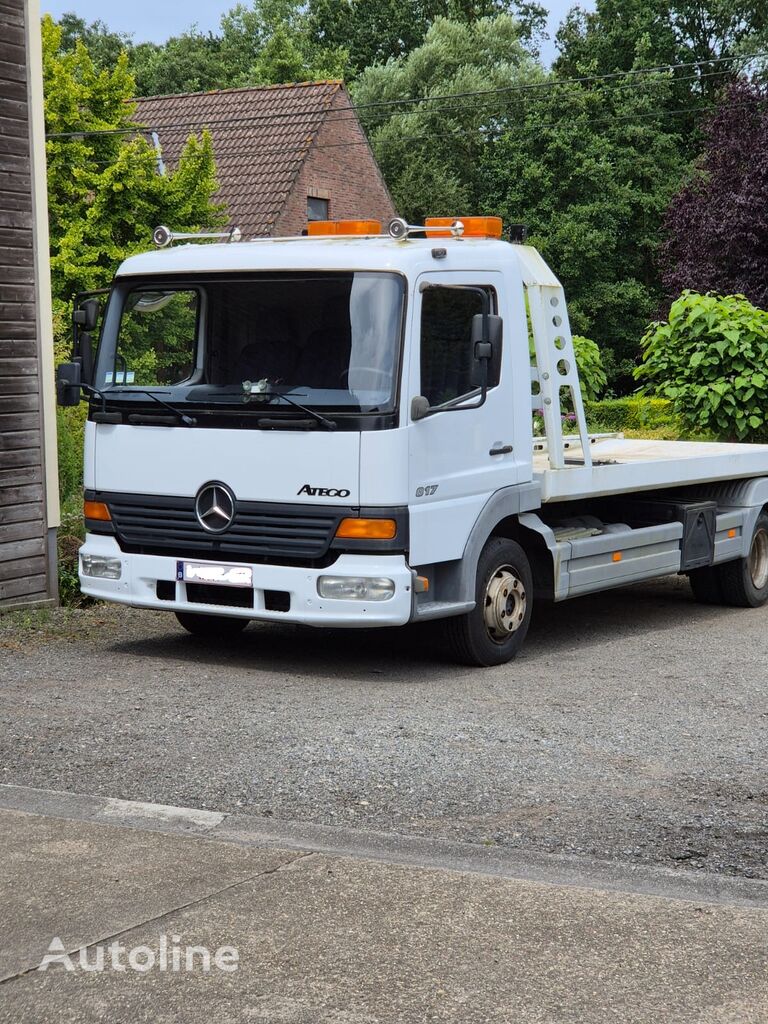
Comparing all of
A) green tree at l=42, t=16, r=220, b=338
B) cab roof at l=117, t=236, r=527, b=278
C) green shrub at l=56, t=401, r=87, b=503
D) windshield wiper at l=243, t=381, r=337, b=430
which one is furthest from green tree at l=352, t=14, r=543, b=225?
windshield wiper at l=243, t=381, r=337, b=430

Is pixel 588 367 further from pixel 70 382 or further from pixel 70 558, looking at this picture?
pixel 70 382

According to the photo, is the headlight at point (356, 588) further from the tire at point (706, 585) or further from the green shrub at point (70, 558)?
the tire at point (706, 585)

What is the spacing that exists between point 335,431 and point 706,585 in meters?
5.30

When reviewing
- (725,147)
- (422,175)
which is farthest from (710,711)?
(422,175)

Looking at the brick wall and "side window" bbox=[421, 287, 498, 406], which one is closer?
"side window" bbox=[421, 287, 498, 406]

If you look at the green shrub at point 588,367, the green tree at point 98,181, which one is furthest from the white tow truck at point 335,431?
the green tree at point 98,181

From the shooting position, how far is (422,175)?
46438mm

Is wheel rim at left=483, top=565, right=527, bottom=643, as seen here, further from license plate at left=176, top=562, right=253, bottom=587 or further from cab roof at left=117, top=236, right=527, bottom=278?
cab roof at left=117, top=236, right=527, bottom=278

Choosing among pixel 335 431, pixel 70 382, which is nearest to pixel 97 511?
pixel 70 382

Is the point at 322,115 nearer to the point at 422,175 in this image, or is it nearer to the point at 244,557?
the point at 422,175

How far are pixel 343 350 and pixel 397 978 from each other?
15.6 ft

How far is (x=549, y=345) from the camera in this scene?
9781 mm

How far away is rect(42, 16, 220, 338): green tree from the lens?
2617 centimetres

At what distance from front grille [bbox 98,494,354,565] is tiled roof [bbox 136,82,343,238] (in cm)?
2381
